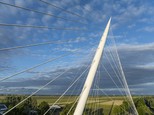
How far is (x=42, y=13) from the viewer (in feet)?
37.3

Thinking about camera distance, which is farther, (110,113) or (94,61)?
(110,113)

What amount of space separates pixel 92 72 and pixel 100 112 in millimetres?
91253

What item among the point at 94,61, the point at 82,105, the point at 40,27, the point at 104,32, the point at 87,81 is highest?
the point at 104,32

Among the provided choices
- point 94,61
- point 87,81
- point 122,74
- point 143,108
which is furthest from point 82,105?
point 143,108

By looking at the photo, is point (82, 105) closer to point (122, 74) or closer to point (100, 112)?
point (122, 74)

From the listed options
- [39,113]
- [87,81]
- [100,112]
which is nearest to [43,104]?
[39,113]

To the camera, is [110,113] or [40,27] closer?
[40,27]

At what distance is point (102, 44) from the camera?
14898 mm

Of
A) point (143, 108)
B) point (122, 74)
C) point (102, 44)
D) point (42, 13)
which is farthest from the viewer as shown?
point (143, 108)

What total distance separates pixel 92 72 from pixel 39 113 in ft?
307

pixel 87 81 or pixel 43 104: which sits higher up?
pixel 43 104

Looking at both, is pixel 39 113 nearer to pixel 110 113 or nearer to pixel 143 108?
pixel 110 113

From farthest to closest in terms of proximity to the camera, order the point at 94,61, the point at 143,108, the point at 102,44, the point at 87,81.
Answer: the point at 143,108 < the point at 102,44 < the point at 94,61 < the point at 87,81

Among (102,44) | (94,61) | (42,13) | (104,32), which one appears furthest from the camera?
(104,32)
